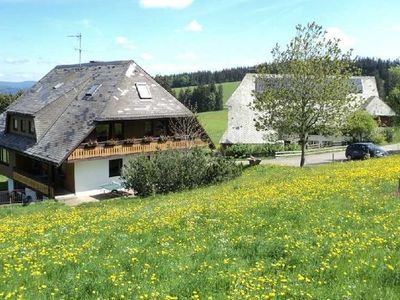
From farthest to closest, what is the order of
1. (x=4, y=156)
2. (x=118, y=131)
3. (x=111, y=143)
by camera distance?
1. (x=4, y=156)
2. (x=118, y=131)
3. (x=111, y=143)

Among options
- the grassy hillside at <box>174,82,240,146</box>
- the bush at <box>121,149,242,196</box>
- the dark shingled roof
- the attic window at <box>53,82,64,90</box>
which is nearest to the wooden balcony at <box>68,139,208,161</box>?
the dark shingled roof

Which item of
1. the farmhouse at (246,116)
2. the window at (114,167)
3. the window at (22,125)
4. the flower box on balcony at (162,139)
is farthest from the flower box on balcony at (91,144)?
the farmhouse at (246,116)

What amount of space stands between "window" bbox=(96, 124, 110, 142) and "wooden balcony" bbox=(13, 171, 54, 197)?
573 cm

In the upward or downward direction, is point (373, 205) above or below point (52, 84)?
below

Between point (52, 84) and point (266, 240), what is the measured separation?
41.5 m

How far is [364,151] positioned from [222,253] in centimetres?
3852

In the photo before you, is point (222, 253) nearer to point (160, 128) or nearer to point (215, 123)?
point (160, 128)

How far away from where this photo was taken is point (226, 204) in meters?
16.2

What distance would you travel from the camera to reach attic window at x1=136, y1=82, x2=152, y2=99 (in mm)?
39953

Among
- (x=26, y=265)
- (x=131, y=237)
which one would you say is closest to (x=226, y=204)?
(x=131, y=237)

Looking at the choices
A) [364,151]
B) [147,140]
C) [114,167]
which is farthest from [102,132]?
[364,151]

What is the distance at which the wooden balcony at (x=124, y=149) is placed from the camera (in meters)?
34.4

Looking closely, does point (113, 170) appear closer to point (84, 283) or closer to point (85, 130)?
point (85, 130)

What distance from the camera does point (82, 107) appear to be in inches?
1515
